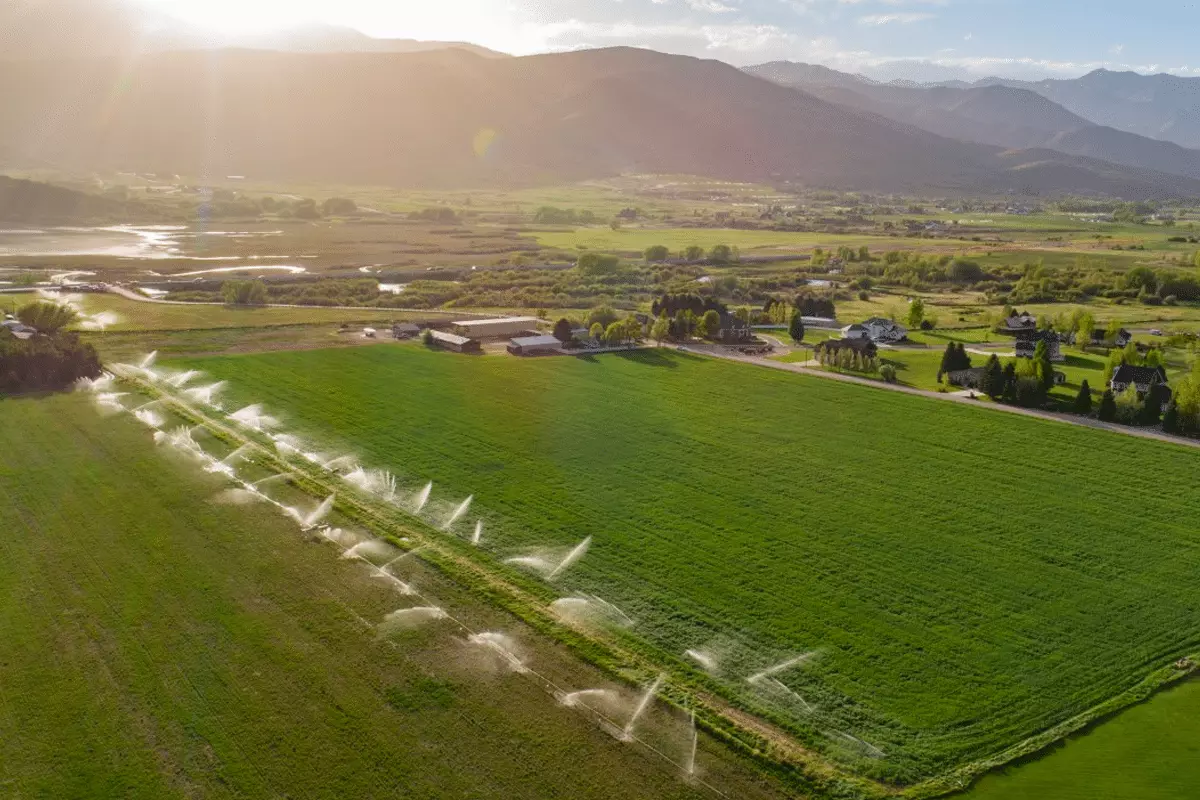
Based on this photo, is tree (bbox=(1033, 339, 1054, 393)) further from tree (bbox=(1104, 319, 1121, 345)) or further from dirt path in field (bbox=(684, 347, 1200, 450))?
tree (bbox=(1104, 319, 1121, 345))

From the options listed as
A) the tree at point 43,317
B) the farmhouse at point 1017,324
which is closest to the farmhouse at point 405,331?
the tree at point 43,317

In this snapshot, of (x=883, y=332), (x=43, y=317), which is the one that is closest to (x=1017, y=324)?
(x=883, y=332)

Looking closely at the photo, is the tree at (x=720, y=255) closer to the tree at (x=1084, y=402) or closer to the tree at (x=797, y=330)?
the tree at (x=797, y=330)

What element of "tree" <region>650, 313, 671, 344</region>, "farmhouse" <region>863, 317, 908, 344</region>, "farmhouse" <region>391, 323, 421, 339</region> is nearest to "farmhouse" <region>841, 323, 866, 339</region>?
"farmhouse" <region>863, 317, 908, 344</region>

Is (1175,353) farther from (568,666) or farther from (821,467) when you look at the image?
(568,666)

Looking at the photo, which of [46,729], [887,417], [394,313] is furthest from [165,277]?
[46,729]

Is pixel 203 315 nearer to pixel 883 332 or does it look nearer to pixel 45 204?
pixel 883 332
